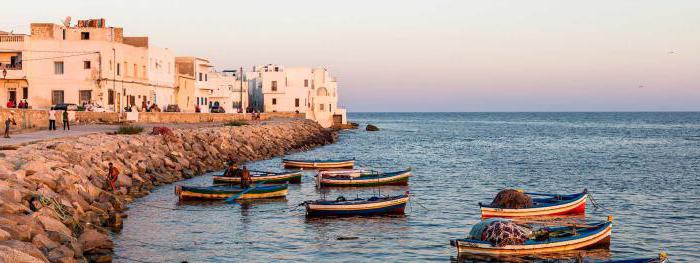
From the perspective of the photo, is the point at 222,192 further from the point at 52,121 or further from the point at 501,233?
the point at 52,121

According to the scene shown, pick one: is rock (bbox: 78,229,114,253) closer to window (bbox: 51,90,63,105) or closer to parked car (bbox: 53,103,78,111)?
parked car (bbox: 53,103,78,111)

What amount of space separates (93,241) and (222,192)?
12473mm

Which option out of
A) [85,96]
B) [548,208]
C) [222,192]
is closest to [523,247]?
[548,208]

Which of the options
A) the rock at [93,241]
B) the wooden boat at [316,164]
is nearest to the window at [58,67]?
the wooden boat at [316,164]

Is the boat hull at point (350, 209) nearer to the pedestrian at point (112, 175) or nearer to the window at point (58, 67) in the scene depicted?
the pedestrian at point (112, 175)

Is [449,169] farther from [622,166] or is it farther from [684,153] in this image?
[684,153]

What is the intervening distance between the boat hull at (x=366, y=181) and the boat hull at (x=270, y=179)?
1947 mm

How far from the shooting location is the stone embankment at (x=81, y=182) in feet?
59.3

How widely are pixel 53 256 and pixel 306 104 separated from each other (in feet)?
328

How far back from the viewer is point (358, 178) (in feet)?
135

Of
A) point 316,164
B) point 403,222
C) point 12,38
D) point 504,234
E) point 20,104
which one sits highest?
point 12,38

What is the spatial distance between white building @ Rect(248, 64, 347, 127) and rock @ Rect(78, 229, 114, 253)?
301 ft

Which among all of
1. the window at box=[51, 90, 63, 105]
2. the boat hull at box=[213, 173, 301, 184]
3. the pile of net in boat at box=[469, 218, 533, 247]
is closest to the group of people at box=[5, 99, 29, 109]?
the window at box=[51, 90, 63, 105]

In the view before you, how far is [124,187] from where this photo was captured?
33.2 m
